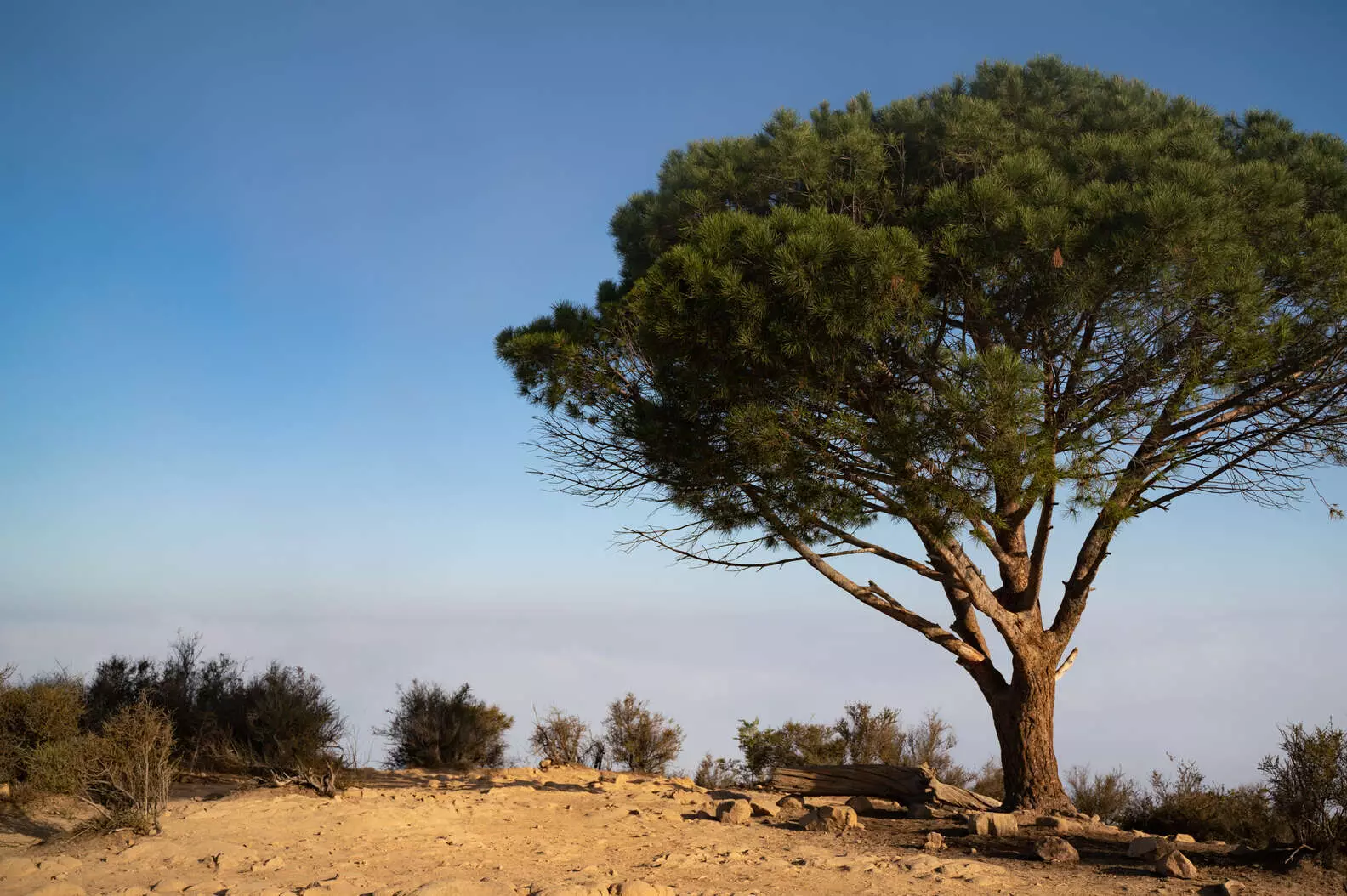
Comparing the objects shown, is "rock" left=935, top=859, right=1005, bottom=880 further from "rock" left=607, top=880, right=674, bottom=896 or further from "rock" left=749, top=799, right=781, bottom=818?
"rock" left=749, top=799, right=781, bottom=818

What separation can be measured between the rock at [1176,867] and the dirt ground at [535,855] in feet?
0.27

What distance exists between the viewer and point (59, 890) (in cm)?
666

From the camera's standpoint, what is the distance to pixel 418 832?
8453 millimetres

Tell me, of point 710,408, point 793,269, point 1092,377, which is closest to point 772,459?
point 710,408

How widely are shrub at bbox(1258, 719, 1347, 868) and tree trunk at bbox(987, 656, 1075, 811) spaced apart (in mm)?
2410

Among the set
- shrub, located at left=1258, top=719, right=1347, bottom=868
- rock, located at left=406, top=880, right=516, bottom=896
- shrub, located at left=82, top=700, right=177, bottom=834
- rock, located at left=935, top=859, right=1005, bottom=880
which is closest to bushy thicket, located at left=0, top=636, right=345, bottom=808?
shrub, located at left=82, top=700, right=177, bottom=834

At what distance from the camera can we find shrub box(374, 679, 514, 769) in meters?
15.0

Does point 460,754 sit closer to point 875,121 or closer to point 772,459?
point 772,459

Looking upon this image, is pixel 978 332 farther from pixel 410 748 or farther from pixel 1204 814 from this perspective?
pixel 410 748

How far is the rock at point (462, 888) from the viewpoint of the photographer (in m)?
6.24

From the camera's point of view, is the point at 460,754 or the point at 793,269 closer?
the point at 793,269

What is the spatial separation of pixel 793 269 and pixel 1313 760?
19.4 feet

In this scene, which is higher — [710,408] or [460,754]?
[710,408]

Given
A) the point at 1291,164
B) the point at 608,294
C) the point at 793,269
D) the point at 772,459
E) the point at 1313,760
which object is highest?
the point at 1291,164
